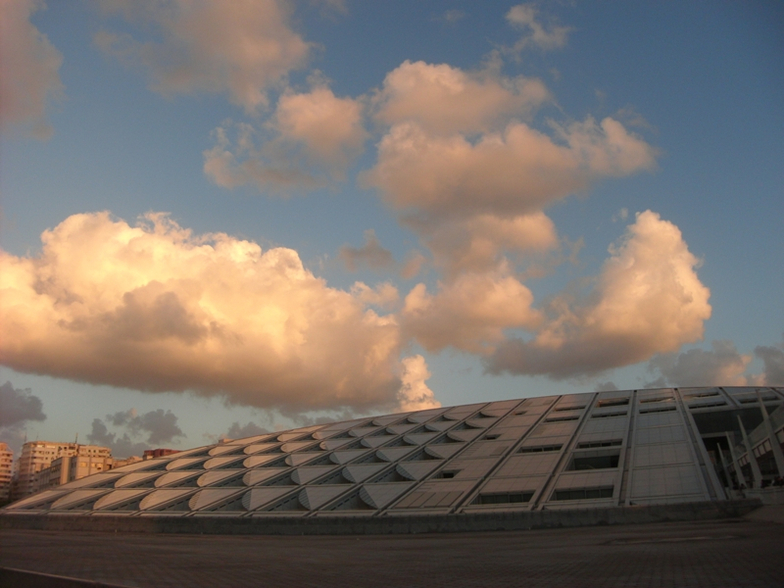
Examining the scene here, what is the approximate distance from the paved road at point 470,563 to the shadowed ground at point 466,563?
2cm

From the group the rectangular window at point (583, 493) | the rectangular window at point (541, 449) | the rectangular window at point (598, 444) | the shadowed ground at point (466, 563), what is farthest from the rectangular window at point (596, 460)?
the shadowed ground at point (466, 563)

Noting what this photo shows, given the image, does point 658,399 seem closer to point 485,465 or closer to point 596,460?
point 596,460

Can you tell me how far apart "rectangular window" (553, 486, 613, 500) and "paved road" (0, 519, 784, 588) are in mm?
7362

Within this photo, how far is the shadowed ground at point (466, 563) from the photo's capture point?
969cm

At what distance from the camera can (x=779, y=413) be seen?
26.5 m

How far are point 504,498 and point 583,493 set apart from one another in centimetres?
361

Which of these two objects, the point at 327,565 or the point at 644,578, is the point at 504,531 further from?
the point at 644,578

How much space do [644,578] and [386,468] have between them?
2511cm

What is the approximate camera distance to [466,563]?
1290 centimetres

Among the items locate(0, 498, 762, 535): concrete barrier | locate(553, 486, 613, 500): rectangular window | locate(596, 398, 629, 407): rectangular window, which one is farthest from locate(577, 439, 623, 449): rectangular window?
locate(596, 398, 629, 407): rectangular window

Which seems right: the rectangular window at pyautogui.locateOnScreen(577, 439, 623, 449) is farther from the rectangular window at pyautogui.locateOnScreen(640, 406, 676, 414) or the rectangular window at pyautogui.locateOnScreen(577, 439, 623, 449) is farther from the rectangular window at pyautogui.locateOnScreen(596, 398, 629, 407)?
the rectangular window at pyautogui.locateOnScreen(596, 398, 629, 407)

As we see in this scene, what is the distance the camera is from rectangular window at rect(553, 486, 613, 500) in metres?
25.9

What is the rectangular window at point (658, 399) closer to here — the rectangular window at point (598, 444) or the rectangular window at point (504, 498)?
the rectangular window at point (598, 444)

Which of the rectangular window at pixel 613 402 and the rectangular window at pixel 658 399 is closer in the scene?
the rectangular window at pixel 658 399
